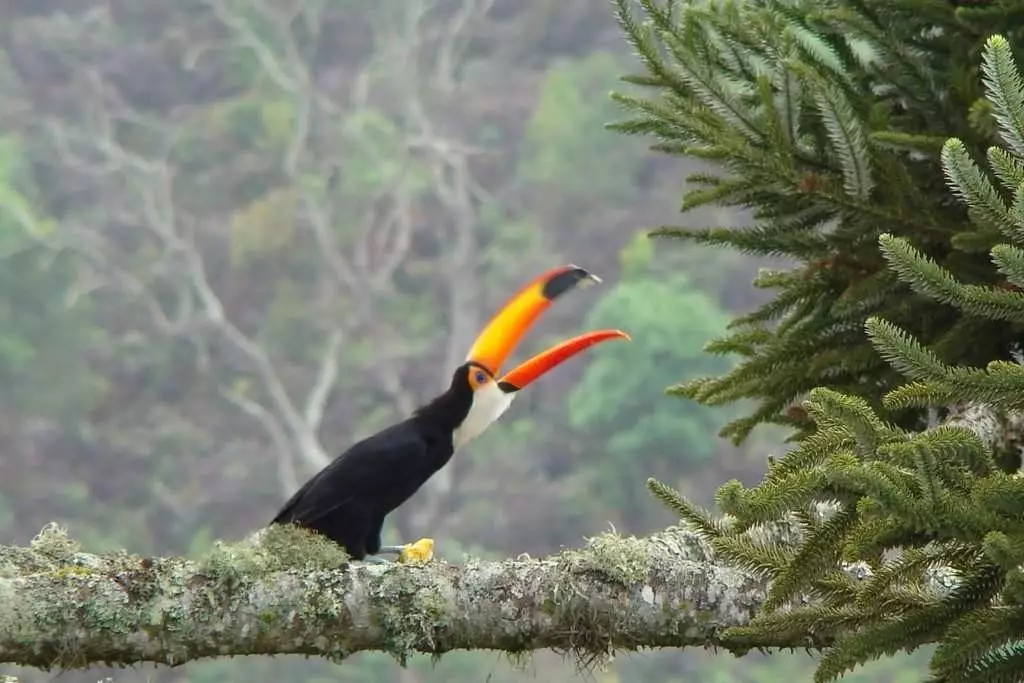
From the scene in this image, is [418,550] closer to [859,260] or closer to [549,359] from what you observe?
[549,359]

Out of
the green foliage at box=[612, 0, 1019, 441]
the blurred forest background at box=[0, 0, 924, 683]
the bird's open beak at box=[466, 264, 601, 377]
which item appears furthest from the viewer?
the blurred forest background at box=[0, 0, 924, 683]

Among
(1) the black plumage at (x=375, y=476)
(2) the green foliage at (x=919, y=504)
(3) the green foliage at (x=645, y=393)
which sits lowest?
(2) the green foliage at (x=919, y=504)

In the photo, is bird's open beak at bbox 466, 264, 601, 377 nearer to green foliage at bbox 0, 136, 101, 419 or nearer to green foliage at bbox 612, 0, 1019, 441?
green foliage at bbox 612, 0, 1019, 441

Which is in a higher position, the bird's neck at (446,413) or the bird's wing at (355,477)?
the bird's neck at (446,413)

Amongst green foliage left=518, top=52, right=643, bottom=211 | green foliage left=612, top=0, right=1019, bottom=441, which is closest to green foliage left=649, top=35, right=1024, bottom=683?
green foliage left=612, top=0, right=1019, bottom=441

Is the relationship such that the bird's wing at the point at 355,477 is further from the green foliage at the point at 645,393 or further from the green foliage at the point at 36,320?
the green foliage at the point at 36,320

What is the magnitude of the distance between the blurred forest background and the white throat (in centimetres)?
1281

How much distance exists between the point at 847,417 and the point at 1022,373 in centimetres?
19

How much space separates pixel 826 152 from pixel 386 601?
1121 mm

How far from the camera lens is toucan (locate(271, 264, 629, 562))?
10.8ft

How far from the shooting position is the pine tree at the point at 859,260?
1798 millimetres

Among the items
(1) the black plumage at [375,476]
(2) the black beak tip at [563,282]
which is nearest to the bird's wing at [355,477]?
(1) the black plumage at [375,476]

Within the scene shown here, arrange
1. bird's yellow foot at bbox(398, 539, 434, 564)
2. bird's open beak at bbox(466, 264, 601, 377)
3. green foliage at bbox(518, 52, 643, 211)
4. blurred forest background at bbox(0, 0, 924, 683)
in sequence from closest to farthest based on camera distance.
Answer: bird's yellow foot at bbox(398, 539, 434, 564) → bird's open beak at bbox(466, 264, 601, 377) → blurred forest background at bbox(0, 0, 924, 683) → green foliage at bbox(518, 52, 643, 211)

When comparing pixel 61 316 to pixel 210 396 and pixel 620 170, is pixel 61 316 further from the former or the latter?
pixel 620 170
